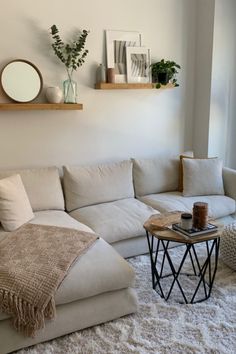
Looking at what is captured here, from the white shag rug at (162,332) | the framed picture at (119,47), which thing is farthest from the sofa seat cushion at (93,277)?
the framed picture at (119,47)

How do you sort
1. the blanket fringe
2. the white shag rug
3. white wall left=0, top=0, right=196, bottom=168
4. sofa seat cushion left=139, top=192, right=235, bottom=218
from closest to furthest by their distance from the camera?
the blanket fringe → the white shag rug → white wall left=0, top=0, right=196, bottom=168 → sofa seat cushion left=139, top=192, right=235, bottom=218

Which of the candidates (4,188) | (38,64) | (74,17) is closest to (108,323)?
(4,188)

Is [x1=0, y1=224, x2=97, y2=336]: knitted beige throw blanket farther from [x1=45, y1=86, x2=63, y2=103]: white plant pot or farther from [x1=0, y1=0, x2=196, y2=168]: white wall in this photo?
[x1=45, y1=86, x2=63, y2=103]: white plant pot

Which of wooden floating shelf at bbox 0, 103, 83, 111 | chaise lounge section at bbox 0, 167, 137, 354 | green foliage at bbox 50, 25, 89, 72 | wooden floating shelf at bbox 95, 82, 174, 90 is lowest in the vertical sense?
chaise lounge section at bbox 0, 167, 137, 354

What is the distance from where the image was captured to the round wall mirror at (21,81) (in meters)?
3.00

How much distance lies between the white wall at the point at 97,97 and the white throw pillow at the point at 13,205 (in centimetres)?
58

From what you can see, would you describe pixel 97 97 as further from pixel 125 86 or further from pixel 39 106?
pixel 39 106

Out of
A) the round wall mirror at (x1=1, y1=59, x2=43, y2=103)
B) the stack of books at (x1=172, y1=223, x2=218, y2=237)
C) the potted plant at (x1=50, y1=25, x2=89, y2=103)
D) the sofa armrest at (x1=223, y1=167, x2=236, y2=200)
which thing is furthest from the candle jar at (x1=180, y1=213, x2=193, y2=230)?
the round wall mirror at (x1=1, y1=59, x2=43, y2=103)

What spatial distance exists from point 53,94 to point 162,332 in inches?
83.8

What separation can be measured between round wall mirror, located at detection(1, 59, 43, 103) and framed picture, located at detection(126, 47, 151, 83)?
943mm

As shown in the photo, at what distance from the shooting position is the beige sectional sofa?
→ 2016mm

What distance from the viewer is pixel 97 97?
137 inches

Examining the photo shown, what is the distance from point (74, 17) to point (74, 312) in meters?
2.55

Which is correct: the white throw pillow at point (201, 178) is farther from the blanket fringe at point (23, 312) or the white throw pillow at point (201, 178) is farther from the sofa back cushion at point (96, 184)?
the blanket fringe at point (23, 312)
